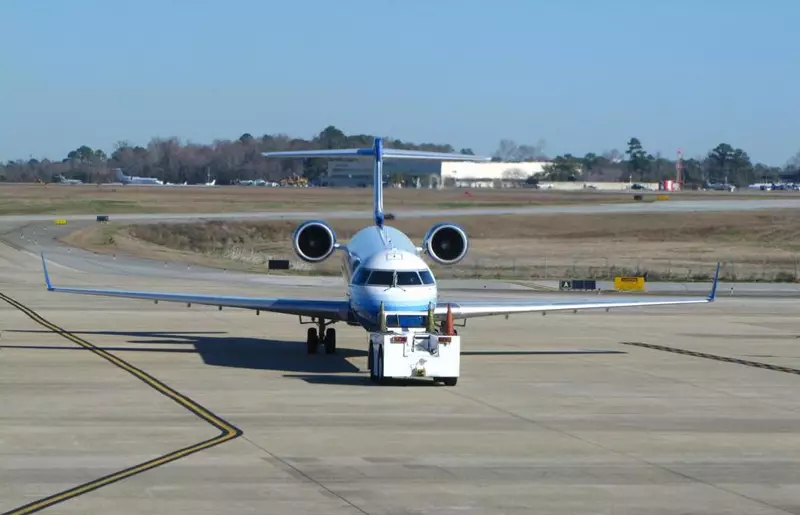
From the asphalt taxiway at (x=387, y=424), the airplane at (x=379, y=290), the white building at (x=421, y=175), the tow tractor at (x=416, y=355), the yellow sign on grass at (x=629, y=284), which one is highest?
the white building at (x=421, y=175)

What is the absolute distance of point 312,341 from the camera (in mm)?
32312

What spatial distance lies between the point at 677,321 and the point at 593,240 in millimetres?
57060

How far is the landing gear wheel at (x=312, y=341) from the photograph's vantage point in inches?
1266

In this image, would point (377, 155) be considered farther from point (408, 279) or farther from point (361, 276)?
point (408, 279)

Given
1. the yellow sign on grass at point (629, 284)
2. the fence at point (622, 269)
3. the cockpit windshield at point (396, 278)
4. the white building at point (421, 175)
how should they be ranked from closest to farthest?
the cockpit windshield at point (396, 278) → the yellow sign on grass at point (629, 284) → the fence at point (622, 269) → the white building at point (421, 175)

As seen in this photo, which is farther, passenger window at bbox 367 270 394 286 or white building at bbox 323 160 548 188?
white building at bbox 323 160 548 188

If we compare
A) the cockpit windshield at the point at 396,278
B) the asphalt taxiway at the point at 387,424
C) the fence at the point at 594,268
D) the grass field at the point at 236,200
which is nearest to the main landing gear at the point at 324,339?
the asphalt taxiway at the point at 387,424

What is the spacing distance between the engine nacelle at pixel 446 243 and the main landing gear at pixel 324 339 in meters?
3.27

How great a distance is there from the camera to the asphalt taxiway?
16312 mm

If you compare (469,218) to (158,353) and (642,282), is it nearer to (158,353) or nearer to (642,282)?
(642,282)

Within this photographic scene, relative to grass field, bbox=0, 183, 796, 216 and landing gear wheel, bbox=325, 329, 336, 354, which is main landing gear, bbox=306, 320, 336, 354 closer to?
landing gear wheel, bbox=325, 329, 336, 354

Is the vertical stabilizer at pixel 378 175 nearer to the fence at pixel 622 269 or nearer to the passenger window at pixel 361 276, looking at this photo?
the passenger window at pixel 361 276

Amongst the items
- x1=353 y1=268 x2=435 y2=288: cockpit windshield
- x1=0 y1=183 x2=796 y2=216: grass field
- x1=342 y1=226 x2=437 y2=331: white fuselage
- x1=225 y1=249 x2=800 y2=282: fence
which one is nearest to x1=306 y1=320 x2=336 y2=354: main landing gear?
x1=342 y1=226 x2=437 y2=331: white fuselage

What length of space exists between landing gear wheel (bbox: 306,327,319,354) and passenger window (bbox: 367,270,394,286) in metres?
4.17
